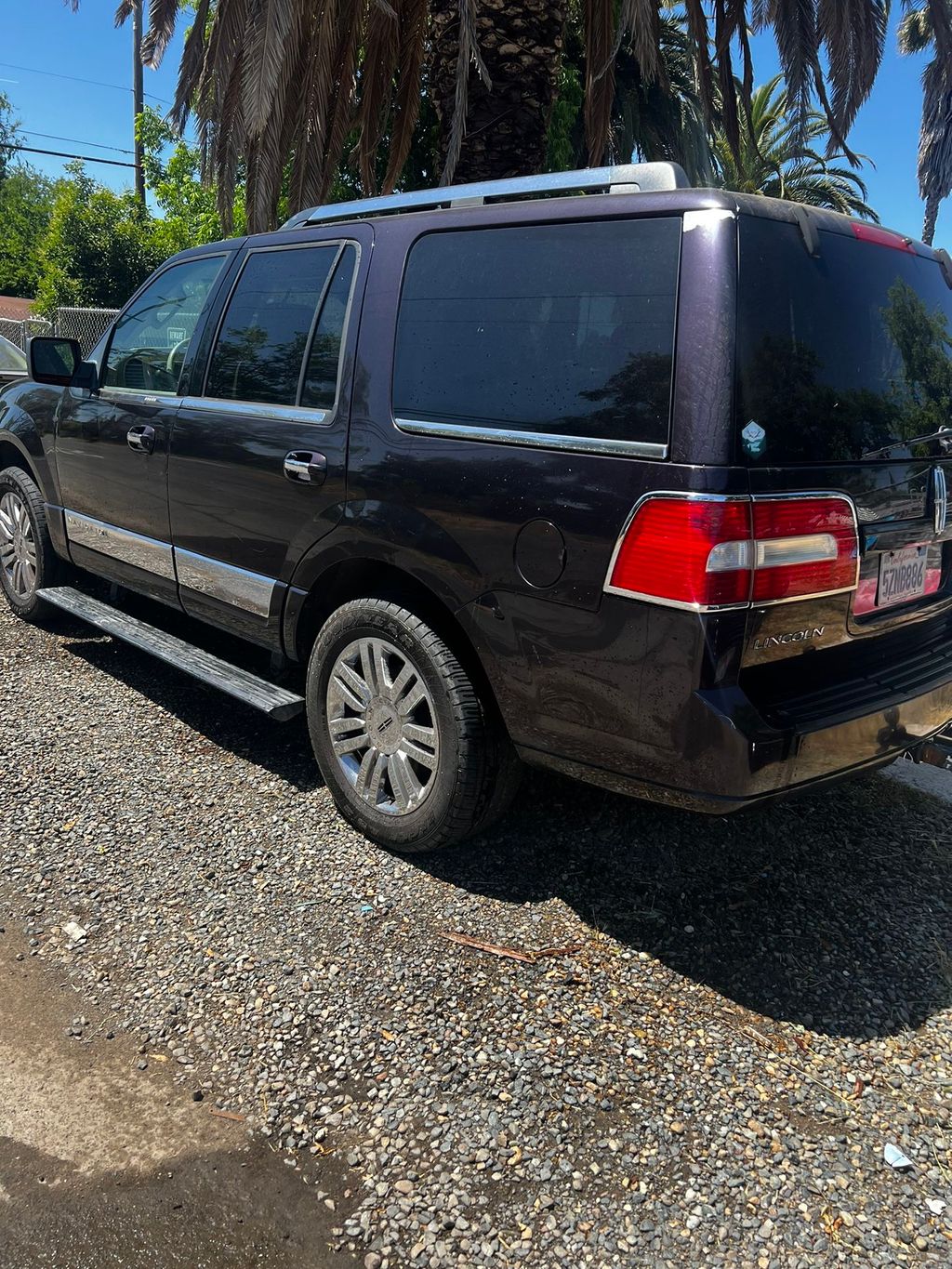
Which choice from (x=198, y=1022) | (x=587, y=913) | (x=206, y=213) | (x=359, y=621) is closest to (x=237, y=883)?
(x=198, y=1022)

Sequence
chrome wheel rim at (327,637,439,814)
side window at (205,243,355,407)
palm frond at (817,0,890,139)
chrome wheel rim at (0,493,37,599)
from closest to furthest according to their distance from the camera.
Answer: chrome wheel rim at (327,637,439,814)
side window at (205,243,355,407)
chrome wheel rim at (0,493,37,599)
palm frond at (817,0,890,139)

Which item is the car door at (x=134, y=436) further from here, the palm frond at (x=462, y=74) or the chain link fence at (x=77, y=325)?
the chain link fence at (x=77, y=325)

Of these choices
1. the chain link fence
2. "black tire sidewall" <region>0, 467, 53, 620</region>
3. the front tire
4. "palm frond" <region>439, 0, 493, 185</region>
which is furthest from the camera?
the chain link fence

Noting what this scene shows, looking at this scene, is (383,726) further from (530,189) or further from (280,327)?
(530,189)

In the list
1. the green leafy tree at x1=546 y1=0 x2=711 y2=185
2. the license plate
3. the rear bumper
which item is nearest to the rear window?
the license plate

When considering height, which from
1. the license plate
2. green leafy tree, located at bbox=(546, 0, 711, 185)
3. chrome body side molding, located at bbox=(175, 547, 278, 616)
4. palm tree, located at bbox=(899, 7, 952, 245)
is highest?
palm tree, located at bbox=(899, 7, 952, 245)

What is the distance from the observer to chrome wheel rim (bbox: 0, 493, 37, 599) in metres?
5.36

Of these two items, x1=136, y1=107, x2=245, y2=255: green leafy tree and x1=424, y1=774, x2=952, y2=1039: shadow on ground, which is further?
x1=136, y1=107, x2=245, y2=255: green leafy tree

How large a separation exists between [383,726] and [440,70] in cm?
588

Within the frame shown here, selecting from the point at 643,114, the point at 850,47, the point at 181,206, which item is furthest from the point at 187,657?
the point at 181,206

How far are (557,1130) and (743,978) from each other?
809mm

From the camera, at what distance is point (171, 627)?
5316mm

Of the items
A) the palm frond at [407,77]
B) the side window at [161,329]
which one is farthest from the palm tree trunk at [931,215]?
the side window at [161,329]

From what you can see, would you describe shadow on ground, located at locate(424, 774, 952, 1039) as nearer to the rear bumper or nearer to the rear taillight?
the rear bumper
